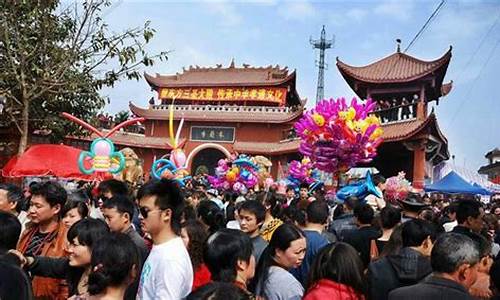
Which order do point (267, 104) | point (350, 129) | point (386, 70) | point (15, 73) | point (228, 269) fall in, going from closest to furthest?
point (228, 269) → point (350, 129) → point (15, 73) → point (386, 70) → point (267, 104)

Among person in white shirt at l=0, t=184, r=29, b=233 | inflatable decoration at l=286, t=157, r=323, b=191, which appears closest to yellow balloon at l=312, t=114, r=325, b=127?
person in white shirt at l=0, t=184, r=29, b=233

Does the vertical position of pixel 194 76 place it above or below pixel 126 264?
above

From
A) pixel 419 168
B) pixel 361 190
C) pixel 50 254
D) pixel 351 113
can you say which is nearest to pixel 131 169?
pixel 419 168

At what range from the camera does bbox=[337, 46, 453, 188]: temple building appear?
1698 cm

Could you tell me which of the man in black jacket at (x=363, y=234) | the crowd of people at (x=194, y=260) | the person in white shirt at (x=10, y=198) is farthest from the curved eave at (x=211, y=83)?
the crowd of people at (x=194, y=260)

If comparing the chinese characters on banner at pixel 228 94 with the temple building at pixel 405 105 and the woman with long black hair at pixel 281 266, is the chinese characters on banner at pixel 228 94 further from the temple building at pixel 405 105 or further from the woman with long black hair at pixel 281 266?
the woman with long black hair at pixel 281 266

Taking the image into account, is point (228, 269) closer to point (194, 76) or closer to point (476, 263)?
point (476, 263)

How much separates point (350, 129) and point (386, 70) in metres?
13.1

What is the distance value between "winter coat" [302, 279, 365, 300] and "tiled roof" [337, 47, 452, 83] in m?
16.3

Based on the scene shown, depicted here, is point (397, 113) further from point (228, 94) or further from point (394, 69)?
point (228, 94)

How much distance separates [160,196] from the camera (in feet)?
8.96

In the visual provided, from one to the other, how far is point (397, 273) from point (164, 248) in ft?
4.95

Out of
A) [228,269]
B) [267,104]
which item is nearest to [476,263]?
[228,269]

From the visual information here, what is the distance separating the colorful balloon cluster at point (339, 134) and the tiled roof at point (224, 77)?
21.2m
